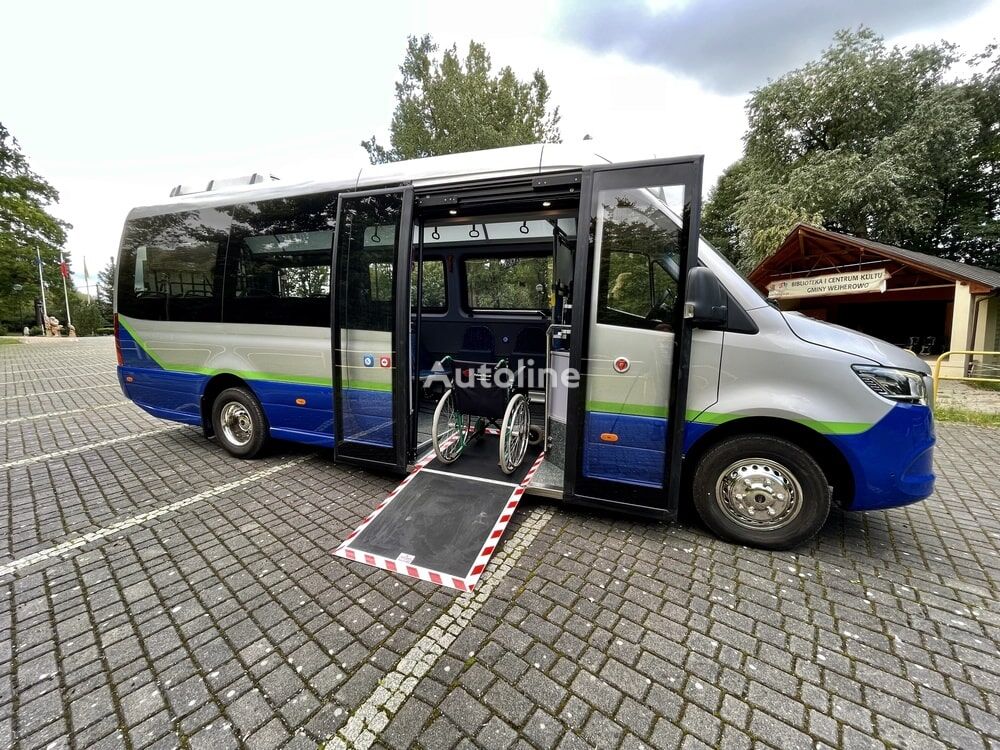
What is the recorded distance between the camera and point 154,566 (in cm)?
281

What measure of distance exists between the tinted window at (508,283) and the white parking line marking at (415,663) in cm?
408

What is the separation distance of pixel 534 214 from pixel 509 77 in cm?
1992

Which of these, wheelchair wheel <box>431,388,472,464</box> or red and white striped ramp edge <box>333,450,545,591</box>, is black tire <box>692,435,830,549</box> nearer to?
red and white striped ramp edge <box>333,450,545,591</box>

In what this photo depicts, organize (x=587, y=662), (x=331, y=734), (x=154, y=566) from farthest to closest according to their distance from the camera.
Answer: (x=154, y=566) → (x=587, y=662) → (x=331, y=734)

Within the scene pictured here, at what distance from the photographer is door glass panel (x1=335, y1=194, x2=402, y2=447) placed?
3.64 metres

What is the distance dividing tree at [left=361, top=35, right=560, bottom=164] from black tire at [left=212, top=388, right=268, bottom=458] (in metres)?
17.0

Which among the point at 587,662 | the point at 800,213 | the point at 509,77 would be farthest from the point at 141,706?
the point at 509,77

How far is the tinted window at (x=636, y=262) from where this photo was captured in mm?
2896

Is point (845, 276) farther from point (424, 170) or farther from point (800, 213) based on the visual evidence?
point (424, 170)

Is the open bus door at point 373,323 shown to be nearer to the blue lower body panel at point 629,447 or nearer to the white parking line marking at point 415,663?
the white parking line marking at point 415,663

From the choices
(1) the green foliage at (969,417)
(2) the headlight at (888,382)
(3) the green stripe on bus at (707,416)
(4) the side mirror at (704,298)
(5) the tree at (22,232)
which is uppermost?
(5) the tree at (22,232)

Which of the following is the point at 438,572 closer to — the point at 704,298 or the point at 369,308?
the point at 369,308

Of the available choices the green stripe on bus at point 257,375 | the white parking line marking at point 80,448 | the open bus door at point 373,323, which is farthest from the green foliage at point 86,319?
the open bus door at point 373,323

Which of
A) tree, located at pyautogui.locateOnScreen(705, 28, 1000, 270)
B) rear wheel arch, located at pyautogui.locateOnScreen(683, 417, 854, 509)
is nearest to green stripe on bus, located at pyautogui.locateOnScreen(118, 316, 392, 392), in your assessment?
rear wheel arch, located at pyautogui.locateOnScreen(683, 417, 854, 509)
